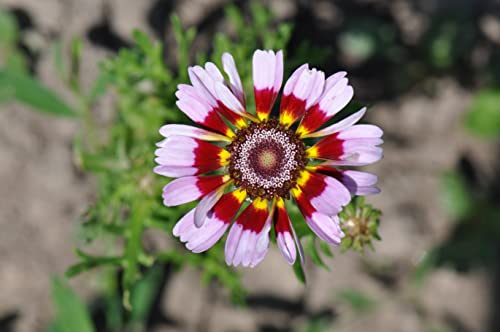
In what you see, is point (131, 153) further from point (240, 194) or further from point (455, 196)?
point (455, 196)

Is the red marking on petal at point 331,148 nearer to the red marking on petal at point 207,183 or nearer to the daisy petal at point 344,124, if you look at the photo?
the daisy petal at point 344,124

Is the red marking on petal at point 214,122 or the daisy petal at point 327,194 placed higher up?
the red marking on petal at point 214,122

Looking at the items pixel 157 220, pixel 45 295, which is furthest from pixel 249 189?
pixel 45 295

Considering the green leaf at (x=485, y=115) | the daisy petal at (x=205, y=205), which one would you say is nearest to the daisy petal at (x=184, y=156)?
the daisy petal at (x=205, y=205)

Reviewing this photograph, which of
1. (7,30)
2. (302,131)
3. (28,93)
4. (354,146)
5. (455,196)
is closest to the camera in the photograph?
(354,146)

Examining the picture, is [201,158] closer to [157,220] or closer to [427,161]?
[157,220]

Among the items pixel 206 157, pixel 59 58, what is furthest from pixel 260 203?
pixel 59 58
